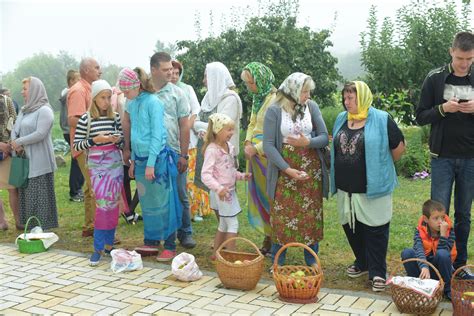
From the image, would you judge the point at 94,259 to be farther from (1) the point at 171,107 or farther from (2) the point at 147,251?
(1) the point at 171,107

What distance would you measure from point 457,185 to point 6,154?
5183 mm

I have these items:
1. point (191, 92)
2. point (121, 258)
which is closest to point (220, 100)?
point (191, 92)

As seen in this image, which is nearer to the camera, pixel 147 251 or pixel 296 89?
pixel 296 89

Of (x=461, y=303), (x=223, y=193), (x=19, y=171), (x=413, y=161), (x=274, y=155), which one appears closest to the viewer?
(x=461, y=303)

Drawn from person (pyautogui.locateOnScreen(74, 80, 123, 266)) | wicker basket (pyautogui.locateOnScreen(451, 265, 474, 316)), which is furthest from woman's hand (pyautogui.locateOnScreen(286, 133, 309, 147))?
person (pyautogui.locateOnScreen(74, 80, 123, 266))

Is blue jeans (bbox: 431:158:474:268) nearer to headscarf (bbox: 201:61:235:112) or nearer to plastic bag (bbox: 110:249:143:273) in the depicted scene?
headscarf (bbox: 201:61:235:112)

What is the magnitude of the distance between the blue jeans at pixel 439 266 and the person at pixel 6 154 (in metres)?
4.82

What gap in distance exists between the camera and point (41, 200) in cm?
704

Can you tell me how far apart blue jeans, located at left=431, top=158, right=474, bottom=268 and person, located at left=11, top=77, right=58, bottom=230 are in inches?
171

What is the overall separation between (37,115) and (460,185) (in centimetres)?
466

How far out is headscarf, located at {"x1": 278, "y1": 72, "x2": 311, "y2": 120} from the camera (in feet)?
16.5

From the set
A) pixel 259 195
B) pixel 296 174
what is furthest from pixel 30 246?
pixel 296 174

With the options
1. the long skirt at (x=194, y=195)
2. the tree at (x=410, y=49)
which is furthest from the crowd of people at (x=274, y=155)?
the tree at (x=410, y=49)

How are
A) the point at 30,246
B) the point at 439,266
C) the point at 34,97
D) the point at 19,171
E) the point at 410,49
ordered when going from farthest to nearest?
the point at 410,49 → the point at 19,171 → the point at 34,97 → the point at 30,246 → the point at 439,266
